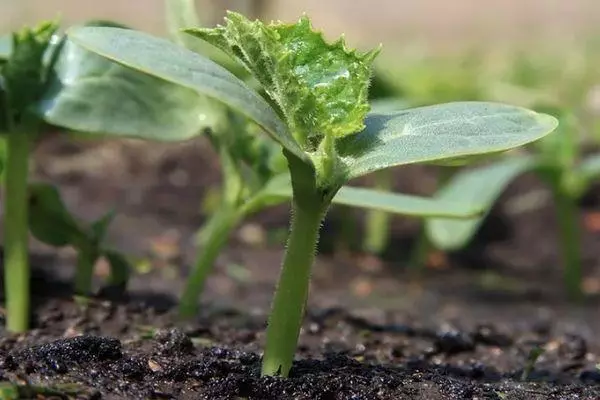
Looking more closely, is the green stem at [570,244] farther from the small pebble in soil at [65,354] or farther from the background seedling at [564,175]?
the small pebble in soil at [65,354]

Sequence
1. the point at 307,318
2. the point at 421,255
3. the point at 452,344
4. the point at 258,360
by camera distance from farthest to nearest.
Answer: the point at 421,255 → the point at 307,318 → the point at 452,344 → the point at 258,360

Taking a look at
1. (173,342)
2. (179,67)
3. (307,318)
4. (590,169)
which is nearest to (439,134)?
(179,67)

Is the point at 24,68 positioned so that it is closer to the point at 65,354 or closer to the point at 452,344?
the point at 65,354

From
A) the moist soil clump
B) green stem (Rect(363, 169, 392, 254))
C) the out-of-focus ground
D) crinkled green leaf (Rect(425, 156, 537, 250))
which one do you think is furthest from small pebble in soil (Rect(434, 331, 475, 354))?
the out-of-focus ground

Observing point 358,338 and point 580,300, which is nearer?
point 358,338

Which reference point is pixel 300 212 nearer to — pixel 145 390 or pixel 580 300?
pixel 145 390

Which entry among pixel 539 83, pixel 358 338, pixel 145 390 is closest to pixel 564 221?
pixel 358 338

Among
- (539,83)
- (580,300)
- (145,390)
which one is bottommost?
(145,390)
